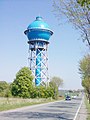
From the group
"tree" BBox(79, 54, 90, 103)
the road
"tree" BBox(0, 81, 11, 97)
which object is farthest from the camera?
"tree" BBox(0, 81, 11, 97)

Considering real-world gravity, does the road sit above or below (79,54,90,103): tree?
below

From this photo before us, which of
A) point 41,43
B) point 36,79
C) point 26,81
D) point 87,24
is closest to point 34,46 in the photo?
point 41,43

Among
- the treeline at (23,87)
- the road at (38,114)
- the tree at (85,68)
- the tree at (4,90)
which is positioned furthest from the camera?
the treeline at (23,87)

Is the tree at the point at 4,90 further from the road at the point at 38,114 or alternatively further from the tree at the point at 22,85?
the road at the point at 38,114

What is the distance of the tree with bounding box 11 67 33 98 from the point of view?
2886 inches

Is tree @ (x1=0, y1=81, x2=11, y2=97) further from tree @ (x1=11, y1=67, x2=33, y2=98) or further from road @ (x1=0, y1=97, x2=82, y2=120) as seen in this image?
road @ (x1=0, y1=97, x2=82, y2=120)

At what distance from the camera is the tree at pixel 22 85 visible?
73.3 meters

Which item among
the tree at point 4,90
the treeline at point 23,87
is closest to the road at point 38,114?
the tree at point 4,90

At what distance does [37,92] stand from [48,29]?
17.0 metres

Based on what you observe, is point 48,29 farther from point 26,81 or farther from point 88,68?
point 88,68

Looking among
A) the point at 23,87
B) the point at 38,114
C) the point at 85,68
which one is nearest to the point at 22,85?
the point at 23,87

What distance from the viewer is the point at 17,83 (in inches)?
2913

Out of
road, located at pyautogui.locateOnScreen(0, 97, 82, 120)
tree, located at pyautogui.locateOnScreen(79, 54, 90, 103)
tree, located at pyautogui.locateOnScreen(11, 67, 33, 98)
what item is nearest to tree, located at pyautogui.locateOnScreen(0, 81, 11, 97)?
tree, located at pyautogui.locateOnScreen(11, 67, 33, 98)

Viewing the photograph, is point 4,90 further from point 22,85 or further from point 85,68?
point 85,68
